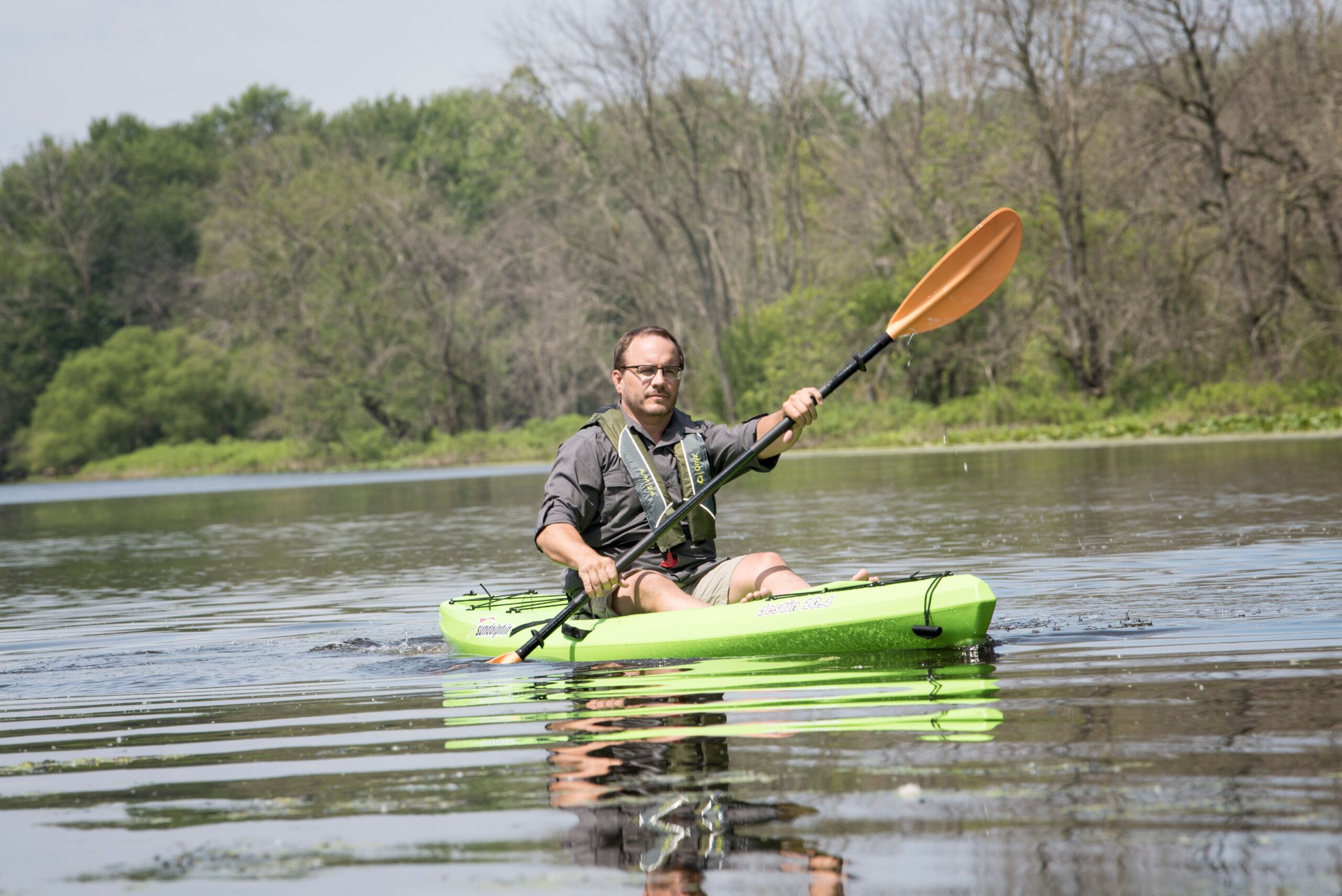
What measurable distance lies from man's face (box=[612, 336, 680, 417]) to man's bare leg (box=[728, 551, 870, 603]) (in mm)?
649

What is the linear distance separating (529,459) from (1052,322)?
14568mm

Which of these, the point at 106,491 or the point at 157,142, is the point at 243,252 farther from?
the point at 157,142

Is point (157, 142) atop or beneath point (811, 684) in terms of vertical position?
atop

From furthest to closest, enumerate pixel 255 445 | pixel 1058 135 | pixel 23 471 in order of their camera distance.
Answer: pixel 23 471 < pixel 255 445 < pixel 1058 135

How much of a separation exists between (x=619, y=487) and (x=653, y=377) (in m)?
0.45

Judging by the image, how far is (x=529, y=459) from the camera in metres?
36.1

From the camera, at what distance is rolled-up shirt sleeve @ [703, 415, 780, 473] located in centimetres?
546

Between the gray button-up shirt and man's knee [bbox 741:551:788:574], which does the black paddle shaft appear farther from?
man's knee [bbox 741:551:788:574]

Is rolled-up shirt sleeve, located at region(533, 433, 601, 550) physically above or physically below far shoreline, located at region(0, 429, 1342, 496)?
above

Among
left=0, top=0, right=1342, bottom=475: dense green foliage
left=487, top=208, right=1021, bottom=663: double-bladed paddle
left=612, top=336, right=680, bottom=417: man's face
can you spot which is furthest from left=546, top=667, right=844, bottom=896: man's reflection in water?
left=0, top=0, right=1342, bottom=475: dense green foliage

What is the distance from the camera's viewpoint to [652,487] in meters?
5.29

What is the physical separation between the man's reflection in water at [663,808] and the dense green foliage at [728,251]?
16448 mm

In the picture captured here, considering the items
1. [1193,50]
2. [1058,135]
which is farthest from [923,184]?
[1193,50]

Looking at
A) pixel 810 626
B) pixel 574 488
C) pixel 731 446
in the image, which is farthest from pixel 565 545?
pixel 810 626
